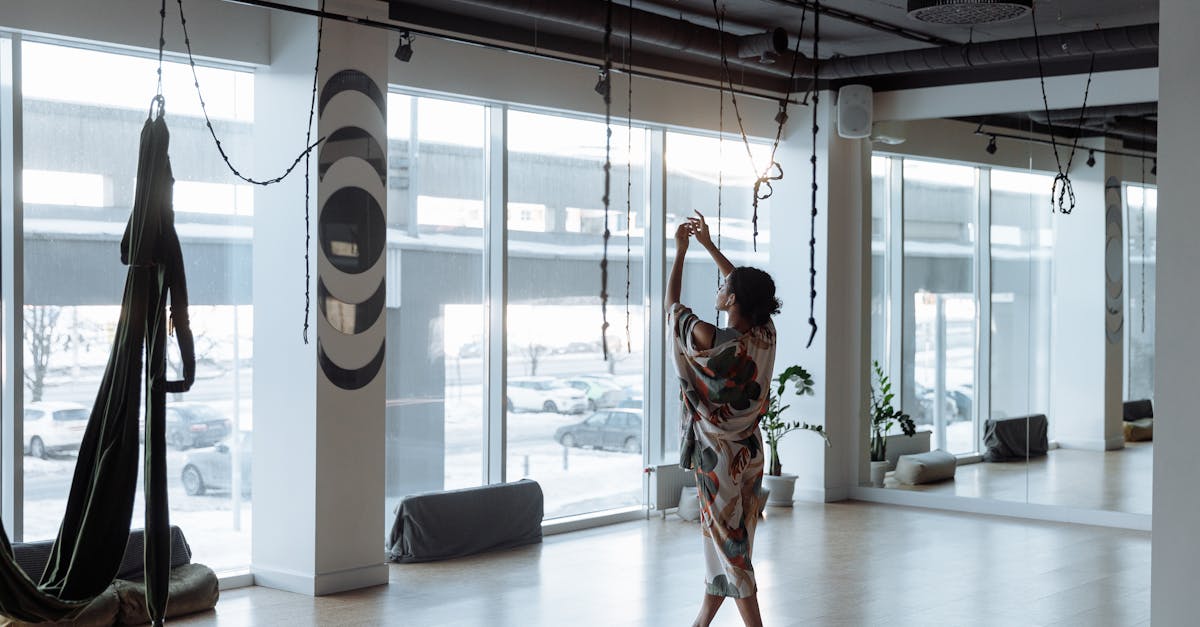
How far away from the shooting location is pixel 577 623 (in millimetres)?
6270

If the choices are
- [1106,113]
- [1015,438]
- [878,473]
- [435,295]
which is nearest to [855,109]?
[1106,113]

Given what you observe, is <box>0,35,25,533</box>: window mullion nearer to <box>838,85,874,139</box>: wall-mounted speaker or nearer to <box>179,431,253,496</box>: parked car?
<box>179,431,253,496</box>: parked car

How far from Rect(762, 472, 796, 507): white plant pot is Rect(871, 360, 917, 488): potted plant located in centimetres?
90

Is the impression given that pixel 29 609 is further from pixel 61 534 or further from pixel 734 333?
pixel 734 333

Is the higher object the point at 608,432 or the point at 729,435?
the point at 729,435

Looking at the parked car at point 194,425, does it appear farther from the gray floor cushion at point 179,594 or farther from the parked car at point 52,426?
the gray floor cushion at point 179,594

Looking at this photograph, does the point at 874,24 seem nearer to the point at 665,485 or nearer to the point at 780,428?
the point at 780,428

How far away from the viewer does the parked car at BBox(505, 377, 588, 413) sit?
888cm

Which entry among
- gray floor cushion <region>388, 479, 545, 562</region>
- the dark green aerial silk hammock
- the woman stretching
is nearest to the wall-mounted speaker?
gray floor cushion <region>388, 479, 545, 562</region>

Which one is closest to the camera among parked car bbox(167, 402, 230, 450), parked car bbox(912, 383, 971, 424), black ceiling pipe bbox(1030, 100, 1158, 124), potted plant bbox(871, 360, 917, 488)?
parked car bbox(167, 402, 230, 450)

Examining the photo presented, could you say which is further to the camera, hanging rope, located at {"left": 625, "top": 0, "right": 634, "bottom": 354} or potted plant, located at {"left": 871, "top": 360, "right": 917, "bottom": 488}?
potted plant, located at {"left": 871, "top": 360, "right": 917, "bottom": 488}

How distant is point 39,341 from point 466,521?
2858 millimetres

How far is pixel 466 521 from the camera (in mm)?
8078

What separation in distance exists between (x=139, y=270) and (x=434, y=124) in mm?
4437
